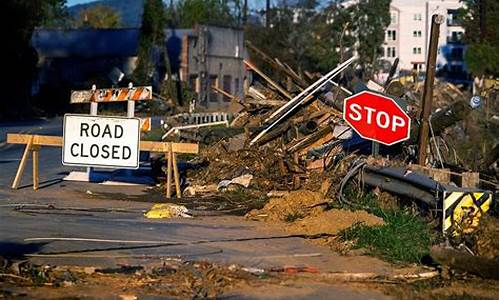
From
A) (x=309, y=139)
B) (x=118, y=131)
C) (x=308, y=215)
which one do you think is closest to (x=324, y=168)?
(x=309, y=139)

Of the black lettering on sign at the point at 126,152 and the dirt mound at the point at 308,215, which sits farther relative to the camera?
the black lettering on sign at the point at 126,152

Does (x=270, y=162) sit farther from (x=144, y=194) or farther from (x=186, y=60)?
(x=186, y=60)

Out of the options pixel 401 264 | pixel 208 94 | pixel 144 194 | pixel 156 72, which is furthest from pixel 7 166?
pixel 208 94

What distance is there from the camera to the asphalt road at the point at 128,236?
36.9 ft

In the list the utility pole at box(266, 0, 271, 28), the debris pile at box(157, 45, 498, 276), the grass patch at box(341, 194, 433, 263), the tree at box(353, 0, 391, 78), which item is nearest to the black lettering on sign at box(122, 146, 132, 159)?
the debris pile at box(157, 45, 498, 276)

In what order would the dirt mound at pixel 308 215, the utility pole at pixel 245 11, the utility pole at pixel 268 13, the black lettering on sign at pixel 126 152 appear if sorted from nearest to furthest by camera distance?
1. the dirt mound at pixel 308 215
2. the black lettering on sign at pixel 126 152
3. the utility pole at pixel 268 13
4. the utility pole at pixel 245 11

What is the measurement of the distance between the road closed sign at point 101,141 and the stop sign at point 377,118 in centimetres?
379

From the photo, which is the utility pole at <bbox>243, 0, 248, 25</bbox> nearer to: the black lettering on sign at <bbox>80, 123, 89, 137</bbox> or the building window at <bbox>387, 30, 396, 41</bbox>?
the building window at <bbox>387, 30, 396, 41</bbox>

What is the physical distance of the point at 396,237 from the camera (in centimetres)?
1211

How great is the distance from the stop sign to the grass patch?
2.24 m

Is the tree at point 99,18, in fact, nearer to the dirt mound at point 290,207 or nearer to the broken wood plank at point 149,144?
the broken wood plank at point 149,144

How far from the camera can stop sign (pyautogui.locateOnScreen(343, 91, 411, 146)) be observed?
602 inches

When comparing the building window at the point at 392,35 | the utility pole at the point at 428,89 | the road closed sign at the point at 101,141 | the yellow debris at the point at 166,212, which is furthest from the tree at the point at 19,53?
the building window at the point at 392,35

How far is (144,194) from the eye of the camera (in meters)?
18.3
